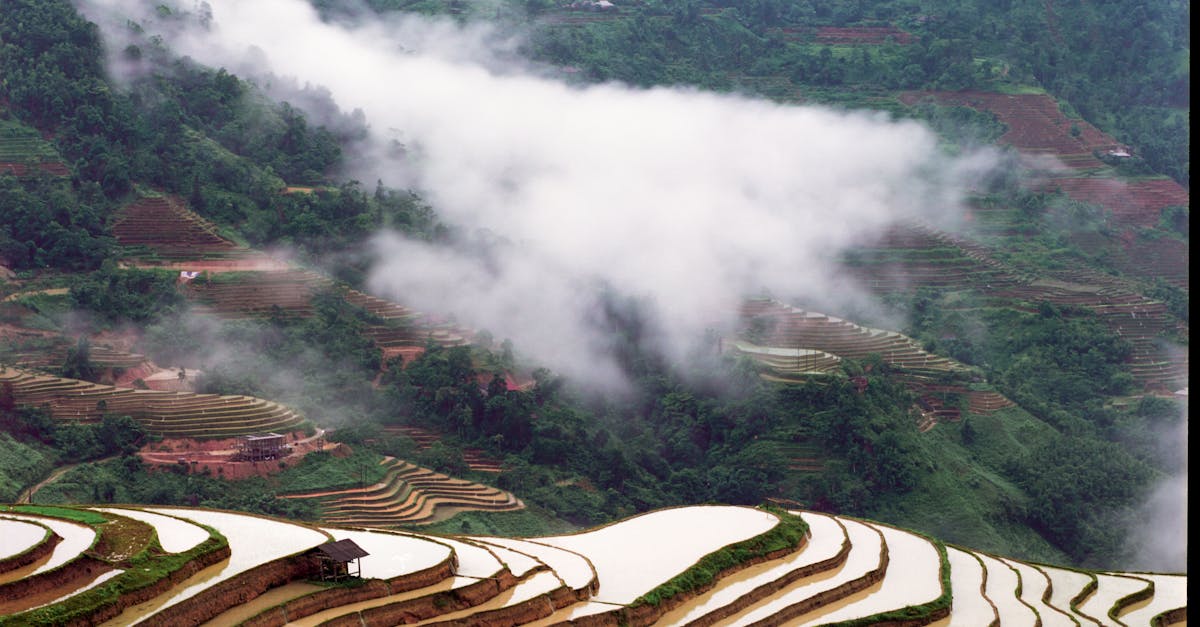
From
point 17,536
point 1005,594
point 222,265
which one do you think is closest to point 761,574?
point 1005,594

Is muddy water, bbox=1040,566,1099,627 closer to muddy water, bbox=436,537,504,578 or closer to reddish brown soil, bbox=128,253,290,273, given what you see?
muddy water, bbox=436,537,504,578

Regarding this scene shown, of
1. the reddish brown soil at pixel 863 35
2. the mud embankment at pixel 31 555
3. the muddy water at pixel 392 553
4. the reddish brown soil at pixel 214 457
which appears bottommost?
the muddy water at pixel 392 553

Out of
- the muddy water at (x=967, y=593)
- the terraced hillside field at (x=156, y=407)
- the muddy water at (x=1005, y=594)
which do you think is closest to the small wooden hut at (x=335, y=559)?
the muddy water at (x=967, y=593)

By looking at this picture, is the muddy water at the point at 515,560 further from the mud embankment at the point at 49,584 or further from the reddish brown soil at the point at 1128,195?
the reddish brown soil at the point at 1128,195

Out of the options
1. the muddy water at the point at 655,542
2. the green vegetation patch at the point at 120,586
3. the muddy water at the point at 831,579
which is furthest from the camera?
the muddy water at the point at 655,542

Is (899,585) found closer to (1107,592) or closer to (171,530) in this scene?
(1107,592)

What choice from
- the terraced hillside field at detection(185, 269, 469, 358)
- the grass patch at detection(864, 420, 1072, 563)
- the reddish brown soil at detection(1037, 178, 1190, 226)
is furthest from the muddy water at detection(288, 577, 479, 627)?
the reddish brown soil at detection(1037, 178, 1190, 226)
